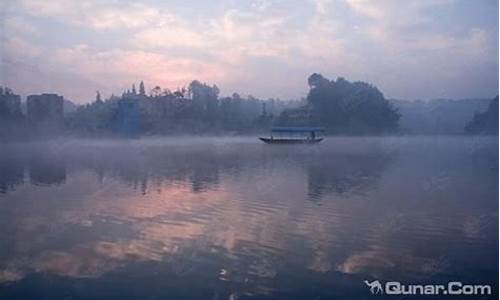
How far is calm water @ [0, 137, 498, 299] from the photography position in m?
3.21

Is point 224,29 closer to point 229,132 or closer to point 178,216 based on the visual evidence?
point 229,132

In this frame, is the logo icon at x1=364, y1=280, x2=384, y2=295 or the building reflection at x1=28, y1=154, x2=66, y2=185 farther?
the building reflection at x1=28, y1=154, x2=66, y2=185

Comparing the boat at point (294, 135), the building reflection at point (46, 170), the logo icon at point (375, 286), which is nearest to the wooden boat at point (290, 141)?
the boat at point (294, 135)

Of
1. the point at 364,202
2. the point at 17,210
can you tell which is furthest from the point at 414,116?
the point at 17,210

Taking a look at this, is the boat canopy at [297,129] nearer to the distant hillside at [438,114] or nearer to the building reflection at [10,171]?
the distant hillside at [438,114]

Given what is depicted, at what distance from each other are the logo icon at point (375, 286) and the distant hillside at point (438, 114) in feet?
6.48

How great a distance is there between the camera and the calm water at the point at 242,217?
3215 millimetres

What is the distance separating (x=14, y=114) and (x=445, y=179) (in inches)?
199

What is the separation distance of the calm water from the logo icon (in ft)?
0.17

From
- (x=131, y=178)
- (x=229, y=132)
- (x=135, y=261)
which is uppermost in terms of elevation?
(x=229, y=132)

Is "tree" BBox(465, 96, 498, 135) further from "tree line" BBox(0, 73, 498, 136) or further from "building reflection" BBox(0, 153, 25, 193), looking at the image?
"building reflection" BBox(0, 153, 25, 193)

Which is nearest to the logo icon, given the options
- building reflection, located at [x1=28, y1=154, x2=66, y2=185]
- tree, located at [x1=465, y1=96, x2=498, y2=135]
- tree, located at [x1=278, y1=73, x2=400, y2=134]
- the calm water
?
the calm water

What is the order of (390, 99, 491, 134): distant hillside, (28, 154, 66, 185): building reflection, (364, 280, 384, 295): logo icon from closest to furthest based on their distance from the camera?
(364, 280, 384, 295): logo icon → (390, 99, 491, 134): distant hillside → (28, 154, 66, 185): building reflection

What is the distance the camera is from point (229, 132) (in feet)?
16.2
